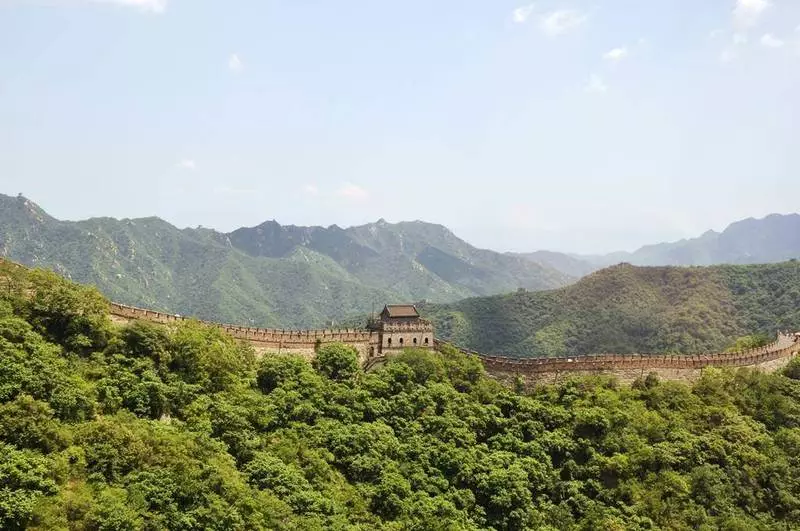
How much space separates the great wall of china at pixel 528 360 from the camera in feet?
140

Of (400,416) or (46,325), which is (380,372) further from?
(46,325)

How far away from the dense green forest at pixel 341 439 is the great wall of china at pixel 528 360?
5.20 feet

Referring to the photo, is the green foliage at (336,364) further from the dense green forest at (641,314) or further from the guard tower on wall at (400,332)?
the dense green forest at (641,314)

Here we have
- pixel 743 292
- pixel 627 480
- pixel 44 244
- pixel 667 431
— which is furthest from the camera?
pixel 44 244

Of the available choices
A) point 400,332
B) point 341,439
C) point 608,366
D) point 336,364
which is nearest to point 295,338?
point 336,364

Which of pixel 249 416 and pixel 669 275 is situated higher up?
pixel 669 275

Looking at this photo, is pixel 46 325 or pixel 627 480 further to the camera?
pixel 627 480

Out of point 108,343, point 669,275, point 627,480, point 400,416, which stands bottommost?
point 627,480

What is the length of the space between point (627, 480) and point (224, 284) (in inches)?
6717

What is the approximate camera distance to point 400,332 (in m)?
45.5

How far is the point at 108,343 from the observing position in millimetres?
33312

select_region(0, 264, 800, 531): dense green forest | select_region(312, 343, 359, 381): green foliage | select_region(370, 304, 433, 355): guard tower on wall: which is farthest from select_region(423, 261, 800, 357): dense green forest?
select_region(312, 343, 359, 381): green foliage

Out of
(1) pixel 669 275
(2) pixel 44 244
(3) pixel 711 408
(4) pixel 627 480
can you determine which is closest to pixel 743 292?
(1) pixel 669 275

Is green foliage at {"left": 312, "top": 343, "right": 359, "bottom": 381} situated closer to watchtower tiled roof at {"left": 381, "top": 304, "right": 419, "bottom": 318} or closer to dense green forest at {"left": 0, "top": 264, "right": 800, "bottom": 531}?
dense green forest at {"left": 0, "top": 264, "right": 800, "bottom": 531}
